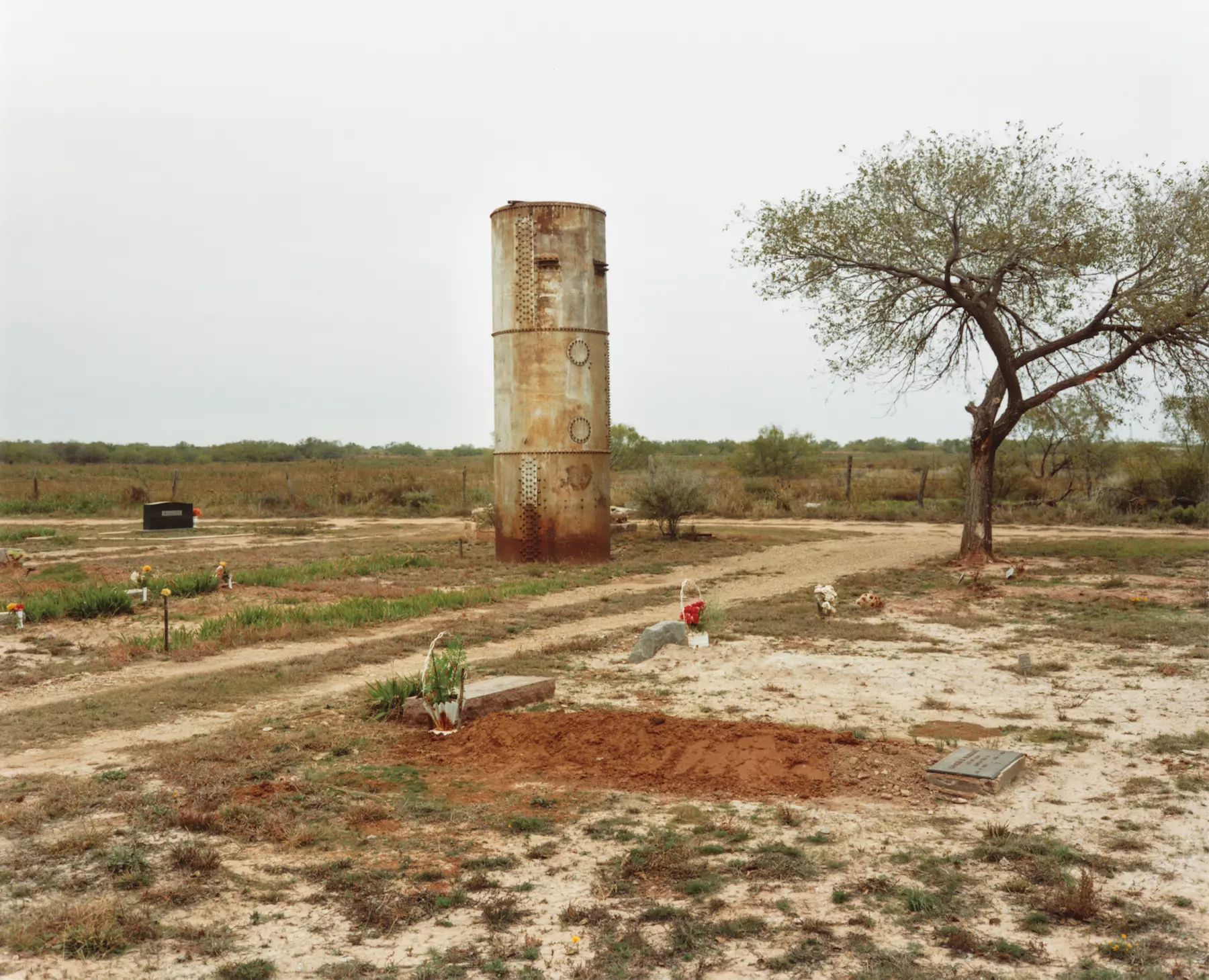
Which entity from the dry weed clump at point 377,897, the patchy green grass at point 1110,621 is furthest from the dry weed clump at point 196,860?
the patchy green grass at point 1110,621

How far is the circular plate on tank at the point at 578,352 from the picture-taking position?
62.4 ft

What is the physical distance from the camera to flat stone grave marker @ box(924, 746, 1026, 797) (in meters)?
6.21

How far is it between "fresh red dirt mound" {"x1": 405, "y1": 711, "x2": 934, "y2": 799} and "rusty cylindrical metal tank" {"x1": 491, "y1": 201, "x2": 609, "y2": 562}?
11.2 metres

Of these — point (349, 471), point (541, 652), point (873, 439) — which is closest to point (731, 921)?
point (541, 652)

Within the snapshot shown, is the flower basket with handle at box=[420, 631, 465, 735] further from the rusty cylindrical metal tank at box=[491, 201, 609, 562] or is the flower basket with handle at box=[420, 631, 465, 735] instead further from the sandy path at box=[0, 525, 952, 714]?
the rusty cylindrical metal tank at box=[491, 201, 609, 562]

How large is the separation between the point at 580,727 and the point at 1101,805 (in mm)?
3399

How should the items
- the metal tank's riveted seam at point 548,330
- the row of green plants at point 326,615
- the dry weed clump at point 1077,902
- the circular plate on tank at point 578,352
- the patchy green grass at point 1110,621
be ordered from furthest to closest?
the circular plate on tank at point 578,352
the metal tank's riveted seam at point 548,330
the row of green plants at point 326,615
the patchy green grass at point 1110,621
the dry weed clump at point 1077,902

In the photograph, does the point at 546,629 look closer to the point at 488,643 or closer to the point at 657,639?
the point at 488,643

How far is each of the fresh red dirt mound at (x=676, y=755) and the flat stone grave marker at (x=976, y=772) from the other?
0.48 feet

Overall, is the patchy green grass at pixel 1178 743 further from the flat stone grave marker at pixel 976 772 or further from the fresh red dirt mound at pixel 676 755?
the fresh red dirt mound at pixel 676 755

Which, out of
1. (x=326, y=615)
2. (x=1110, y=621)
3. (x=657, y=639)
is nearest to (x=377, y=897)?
(x=657, y=639)

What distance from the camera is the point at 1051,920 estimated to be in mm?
4547

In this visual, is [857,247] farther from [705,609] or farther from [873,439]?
[873,439]

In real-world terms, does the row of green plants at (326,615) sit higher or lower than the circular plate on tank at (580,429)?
lower
